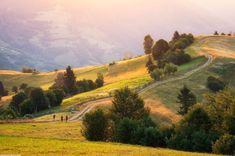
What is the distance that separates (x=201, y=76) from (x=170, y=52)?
101 feet

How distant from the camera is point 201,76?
425 ft

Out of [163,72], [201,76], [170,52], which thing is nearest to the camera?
[201,76]

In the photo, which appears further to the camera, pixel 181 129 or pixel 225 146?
pixel 181 129

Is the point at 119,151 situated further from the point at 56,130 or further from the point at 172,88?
the point at 172,88

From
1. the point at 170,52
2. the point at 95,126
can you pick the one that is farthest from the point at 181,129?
the point at 170,52

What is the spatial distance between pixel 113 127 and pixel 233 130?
18773 mm

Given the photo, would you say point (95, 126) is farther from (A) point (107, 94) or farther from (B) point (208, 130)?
(A) point (107, 94)

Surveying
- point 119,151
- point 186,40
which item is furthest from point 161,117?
point 186,40

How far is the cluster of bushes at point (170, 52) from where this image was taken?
492ft

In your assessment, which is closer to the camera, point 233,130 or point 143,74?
point 233,130

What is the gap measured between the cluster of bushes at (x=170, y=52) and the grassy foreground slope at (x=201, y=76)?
3.96 metres

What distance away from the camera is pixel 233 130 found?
6047 centimetres

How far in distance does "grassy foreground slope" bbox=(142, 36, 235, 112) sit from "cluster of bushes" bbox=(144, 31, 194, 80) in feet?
13.0

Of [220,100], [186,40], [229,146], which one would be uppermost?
[186,40]
